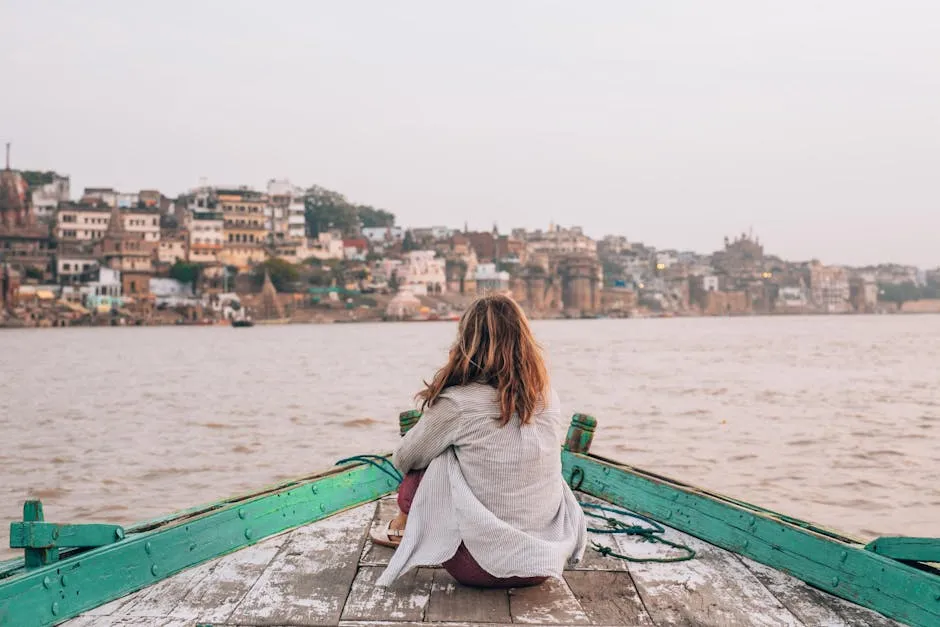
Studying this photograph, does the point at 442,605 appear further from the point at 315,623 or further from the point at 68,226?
the point at 68,226

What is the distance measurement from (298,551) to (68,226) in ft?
315

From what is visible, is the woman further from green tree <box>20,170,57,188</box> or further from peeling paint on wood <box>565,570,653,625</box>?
green tree <box>20,170,57,188</box>

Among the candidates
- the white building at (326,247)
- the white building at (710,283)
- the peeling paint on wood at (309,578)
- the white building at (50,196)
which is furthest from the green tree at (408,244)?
the peeling paint on wood at (309,578)

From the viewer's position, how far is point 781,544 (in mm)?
3520

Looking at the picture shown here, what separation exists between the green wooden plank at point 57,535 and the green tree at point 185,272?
86.3m

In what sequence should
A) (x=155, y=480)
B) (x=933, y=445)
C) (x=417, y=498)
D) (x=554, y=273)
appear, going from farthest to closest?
(x=554, y=273)
(x=933, y=445)
(x=155, y=480)
(x=417, y=498)

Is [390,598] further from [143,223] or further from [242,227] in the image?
[242,227]

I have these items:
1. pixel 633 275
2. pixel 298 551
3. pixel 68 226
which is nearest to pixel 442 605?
pixel 298 551

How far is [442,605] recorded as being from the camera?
3.06 metres

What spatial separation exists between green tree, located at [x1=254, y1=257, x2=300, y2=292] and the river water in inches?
2291

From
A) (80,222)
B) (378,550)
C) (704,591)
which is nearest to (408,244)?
(80,222)

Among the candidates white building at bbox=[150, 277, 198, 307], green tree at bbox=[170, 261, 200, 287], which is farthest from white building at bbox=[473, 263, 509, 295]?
white building at bbox=[150, 277, 198, 307]

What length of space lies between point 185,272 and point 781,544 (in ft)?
287

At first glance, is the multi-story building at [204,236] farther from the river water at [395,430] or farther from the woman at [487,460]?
the woman at [487,460]
